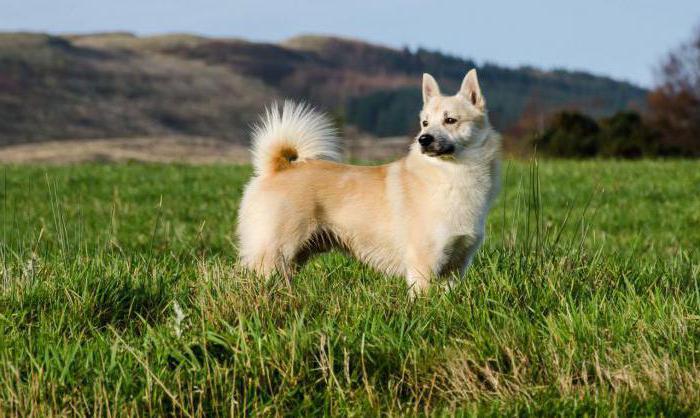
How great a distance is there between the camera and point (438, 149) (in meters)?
4.60

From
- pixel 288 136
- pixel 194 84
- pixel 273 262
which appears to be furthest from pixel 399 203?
pixel 194 84

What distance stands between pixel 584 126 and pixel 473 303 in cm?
3834

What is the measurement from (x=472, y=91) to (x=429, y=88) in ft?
0.98

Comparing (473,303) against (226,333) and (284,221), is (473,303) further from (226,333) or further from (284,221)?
(284,221)

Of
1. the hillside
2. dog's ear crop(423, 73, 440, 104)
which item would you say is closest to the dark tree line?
the hillside

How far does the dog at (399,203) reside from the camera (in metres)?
4.58

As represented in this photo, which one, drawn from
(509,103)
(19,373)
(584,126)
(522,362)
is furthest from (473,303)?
(509,103)

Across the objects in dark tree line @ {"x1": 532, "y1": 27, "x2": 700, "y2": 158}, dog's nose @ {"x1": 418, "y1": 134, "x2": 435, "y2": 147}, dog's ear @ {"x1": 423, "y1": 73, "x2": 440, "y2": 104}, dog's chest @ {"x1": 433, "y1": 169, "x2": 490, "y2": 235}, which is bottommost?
dark tree line @ {"x1": 532, "y1": 27, "x2": 700, "y2": 158}

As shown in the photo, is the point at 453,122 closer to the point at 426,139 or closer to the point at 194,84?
the point at 426,139

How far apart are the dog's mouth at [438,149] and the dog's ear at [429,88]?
0.55m

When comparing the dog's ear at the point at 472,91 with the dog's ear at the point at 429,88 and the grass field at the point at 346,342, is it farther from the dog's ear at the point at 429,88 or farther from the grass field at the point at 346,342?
the grass field at the point at 346,342

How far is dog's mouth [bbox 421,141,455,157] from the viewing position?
4.59m

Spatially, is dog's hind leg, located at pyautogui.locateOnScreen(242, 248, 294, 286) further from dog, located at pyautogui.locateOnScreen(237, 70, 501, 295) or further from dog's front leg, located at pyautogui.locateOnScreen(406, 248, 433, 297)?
dog's front leg, located at pyautogui.locateOnScreen(406, 248, 433, 297)

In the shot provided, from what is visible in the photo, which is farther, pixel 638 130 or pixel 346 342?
pixel 638 130
